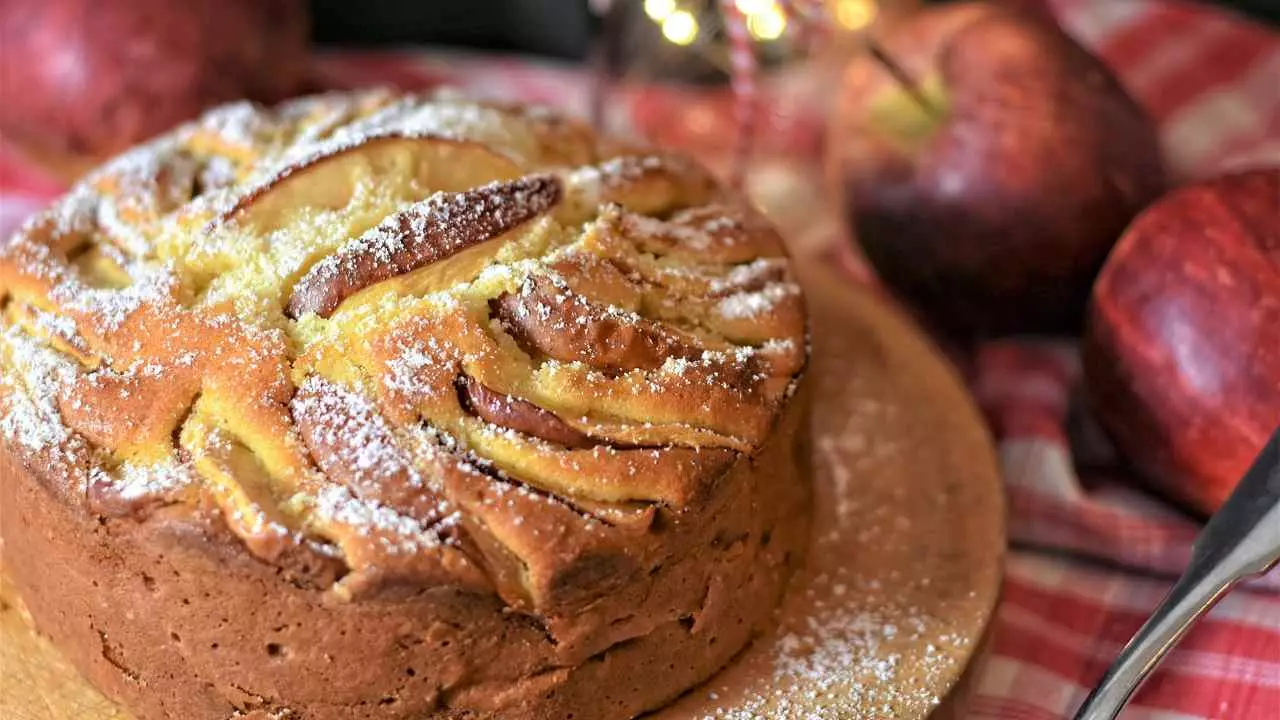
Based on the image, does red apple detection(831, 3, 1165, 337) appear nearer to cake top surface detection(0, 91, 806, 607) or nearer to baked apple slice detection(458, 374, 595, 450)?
cake top surface detection(0, 91, 806, 607)

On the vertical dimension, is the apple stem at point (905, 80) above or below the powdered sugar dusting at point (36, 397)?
below

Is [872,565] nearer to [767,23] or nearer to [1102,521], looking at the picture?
[1102,521]

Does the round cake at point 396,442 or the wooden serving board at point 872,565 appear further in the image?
the wooden serving board at point 872,565

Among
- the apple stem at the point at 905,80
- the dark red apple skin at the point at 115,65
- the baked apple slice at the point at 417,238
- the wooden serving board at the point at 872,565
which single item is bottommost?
the wooden serving board at the point at 872,565

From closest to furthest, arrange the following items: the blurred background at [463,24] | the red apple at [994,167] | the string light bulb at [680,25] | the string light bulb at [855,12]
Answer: the red apple at [994,167]
the string light bulb at [680,25]
the string light bulb at [855,12]
the blurred background at [463,24]

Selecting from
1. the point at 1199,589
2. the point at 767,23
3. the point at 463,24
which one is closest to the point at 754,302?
the point at 1199,589

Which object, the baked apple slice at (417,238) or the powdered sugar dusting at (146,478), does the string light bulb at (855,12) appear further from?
the powdered sugar dusting at (146,478)

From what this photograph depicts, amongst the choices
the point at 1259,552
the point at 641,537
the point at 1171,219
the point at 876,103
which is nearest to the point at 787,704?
the point at 641,537

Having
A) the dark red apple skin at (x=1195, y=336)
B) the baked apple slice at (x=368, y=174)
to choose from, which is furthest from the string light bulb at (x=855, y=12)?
the baked apple slice at (x=368, y=174)
